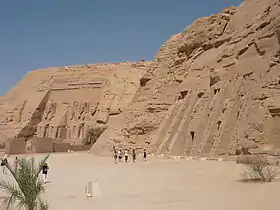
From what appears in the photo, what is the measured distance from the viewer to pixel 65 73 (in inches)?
2940

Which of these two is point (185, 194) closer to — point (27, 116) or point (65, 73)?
point (27, 116)

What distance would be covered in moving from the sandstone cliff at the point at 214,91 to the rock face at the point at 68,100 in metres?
25.5

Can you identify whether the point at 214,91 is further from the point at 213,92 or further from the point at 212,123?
the point at 212,123

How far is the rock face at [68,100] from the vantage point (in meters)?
64.6

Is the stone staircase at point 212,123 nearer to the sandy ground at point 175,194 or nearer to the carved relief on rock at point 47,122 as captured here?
the sandy ground at point 175,194

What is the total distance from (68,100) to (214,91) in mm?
47573

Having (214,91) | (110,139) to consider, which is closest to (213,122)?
(214,91)

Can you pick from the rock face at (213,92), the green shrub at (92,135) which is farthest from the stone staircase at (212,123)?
the green shrub at (92,135)

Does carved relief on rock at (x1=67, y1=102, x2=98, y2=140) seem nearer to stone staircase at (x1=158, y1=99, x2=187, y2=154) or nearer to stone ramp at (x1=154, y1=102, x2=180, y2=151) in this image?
stone ramp at (x1=154, y1=102, x2=180, y2=151)

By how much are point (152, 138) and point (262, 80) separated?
40.5ft

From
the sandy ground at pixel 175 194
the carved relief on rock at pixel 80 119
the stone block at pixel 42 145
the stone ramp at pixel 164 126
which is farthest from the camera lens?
the carved relief on rock at pixel 80 119

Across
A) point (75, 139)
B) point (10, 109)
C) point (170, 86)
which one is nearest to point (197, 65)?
point (170, 86)

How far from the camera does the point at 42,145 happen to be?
1911 inches

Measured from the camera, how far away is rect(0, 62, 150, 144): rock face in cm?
6456
